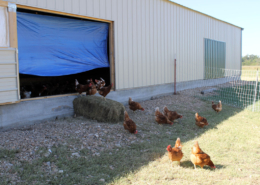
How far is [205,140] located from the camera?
15.7ft

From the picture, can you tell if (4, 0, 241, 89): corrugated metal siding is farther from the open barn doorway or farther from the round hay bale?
the round hay bale

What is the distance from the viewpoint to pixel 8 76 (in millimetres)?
4777

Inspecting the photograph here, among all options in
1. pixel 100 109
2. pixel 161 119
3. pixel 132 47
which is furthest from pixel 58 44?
pixel 161 119

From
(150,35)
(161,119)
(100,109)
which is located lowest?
(161,119)

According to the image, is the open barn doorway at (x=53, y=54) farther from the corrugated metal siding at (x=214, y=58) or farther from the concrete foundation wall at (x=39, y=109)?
Result: the corrugated metal siding at (x=214, y=58)

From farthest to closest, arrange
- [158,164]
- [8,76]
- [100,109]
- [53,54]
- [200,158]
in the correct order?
[53,54] < [100,109] < [8,76] < [158,164] < [200,158]

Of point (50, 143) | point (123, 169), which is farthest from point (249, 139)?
point (50, 143)

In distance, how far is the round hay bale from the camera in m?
5.62

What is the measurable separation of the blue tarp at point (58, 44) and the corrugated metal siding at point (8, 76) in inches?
19.3

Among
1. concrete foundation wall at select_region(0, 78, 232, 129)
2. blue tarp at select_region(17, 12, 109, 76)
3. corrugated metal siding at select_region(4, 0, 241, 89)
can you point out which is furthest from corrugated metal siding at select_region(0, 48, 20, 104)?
corrugated metal siding at select_region(4, 0, 241, 89)

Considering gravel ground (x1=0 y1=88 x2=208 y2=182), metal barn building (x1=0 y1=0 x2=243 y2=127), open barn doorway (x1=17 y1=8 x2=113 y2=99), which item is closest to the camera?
gravel ground (x1=0 y1=88 x2=208 y2=182)

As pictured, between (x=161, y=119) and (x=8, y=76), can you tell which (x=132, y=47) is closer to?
(x=161, y=119)

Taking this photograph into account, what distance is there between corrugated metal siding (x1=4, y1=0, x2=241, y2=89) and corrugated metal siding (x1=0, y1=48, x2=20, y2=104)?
130 centimetres

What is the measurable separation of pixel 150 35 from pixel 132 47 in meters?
1.26
